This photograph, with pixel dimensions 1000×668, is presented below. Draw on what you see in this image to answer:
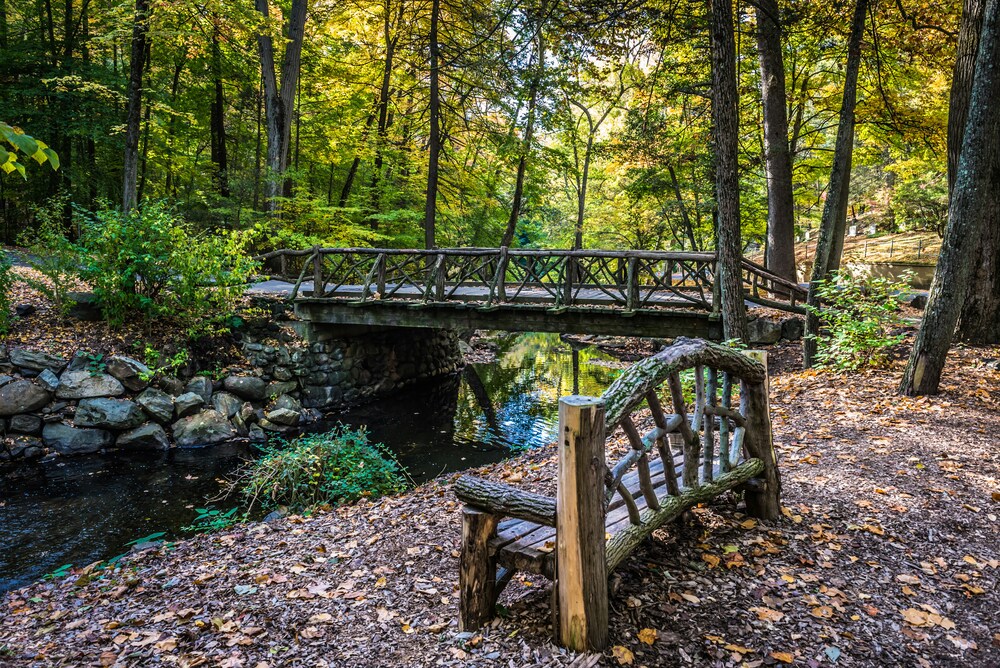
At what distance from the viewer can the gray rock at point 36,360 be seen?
8172mm

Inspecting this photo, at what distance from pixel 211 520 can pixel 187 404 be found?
3.83 metres

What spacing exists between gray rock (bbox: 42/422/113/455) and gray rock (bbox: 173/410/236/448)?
954mm

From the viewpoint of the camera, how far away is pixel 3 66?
48.9 feet

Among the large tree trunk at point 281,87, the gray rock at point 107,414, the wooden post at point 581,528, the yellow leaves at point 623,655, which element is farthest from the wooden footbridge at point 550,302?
the yellow leaves at point 623,655

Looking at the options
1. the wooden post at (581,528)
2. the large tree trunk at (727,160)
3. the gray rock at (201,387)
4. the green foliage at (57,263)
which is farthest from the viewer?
the gray rock at (201,387)

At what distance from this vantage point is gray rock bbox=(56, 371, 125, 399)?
825 cm

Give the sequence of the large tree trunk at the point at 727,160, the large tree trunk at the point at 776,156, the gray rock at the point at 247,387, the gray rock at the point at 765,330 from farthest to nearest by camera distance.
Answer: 1. the large tree trunk at the point at 776,156
2. the gray rock at the point at 765,330
3. the gray rock at the point at 247,387
4. the large tree trunk at the point at 727,160

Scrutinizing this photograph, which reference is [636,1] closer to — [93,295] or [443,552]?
[443,552]

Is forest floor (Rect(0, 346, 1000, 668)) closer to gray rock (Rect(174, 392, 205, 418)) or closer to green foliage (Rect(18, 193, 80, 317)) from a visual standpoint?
gray rock (Rect(174, 392, 205, 418))

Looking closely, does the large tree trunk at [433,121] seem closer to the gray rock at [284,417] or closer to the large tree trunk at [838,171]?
the gray rock at [284,417]

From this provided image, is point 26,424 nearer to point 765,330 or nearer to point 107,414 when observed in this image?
point 107,414

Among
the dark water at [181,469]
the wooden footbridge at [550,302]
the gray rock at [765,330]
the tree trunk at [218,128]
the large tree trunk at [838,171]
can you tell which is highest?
the tree trunk at [218,128]

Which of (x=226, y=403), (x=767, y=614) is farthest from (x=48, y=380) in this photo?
(x=767, y=614)

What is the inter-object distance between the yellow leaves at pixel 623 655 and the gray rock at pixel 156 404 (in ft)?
28.3
